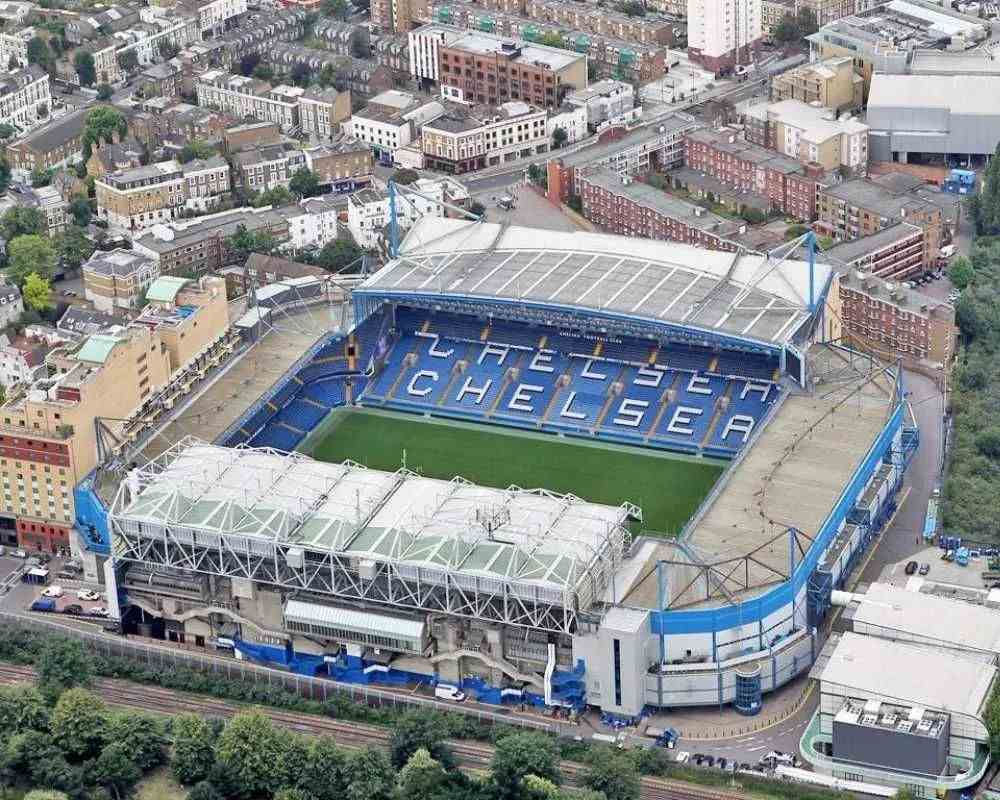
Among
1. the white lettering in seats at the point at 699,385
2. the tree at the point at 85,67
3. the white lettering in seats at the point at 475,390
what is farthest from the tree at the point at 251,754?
the tree at the point at 85,67

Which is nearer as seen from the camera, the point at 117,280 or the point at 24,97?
the point at 117,280

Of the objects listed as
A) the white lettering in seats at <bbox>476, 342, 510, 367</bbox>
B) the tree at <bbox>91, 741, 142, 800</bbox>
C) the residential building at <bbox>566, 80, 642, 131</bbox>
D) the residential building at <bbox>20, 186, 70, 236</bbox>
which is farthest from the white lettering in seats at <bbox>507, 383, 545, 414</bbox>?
the residential building at <bbox>566, 80, 642, 131</bbox>

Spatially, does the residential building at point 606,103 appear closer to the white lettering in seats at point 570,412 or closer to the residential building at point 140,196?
the residential building at point 140,196

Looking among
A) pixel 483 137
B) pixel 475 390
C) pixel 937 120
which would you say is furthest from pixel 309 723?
pixel 937 120

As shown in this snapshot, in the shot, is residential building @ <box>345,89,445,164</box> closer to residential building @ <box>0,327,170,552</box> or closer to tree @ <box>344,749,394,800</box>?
residential building @ <box>0,327,170,552</box>

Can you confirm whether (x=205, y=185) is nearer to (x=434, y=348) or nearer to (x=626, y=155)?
(x=626, y=155)

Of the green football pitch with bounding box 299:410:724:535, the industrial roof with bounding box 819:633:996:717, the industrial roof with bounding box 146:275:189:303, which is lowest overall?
the green football pitch with bounding box 299:410:724:535

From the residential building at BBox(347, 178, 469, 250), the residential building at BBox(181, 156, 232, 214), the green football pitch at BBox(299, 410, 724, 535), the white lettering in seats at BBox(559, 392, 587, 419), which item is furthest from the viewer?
the residential building at BBox(181, 156, 232, 214)
